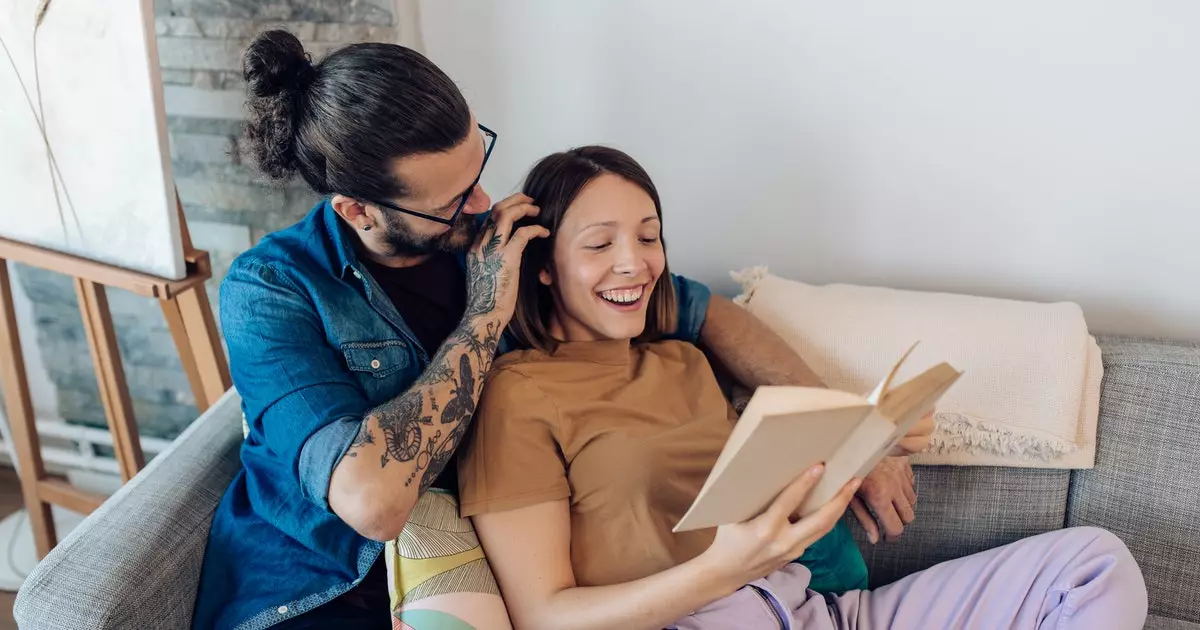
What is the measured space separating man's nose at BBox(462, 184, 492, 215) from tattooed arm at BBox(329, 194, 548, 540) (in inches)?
1.5

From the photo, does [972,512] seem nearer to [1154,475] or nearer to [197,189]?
[1154,475]

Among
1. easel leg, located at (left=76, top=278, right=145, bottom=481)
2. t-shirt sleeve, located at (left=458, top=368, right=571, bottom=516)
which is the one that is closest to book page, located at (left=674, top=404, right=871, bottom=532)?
t-shirt sleeve, located at (left=458, top=368, right=571, bottom=516)

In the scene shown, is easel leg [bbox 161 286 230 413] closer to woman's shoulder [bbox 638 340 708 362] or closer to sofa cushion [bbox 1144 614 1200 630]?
woman's shoulder [bbox 638 340 708 362]

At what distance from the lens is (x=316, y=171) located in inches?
51.4

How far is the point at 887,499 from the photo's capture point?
1495 millimetres

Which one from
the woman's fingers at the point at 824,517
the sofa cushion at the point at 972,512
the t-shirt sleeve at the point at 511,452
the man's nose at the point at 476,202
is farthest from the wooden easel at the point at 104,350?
the sofa cushion at the point at 972,512

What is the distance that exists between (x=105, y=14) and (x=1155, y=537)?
77.8 inches

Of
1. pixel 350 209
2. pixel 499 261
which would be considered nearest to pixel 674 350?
pixel 499 261

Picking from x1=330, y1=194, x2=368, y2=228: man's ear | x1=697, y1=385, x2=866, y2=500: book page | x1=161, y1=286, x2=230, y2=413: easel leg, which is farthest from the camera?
x1=161, y1=286, x2=230, y2=413: easel leg

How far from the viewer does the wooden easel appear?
1.67 m

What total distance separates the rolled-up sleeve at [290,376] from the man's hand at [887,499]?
83 centimetres

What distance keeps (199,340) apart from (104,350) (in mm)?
213

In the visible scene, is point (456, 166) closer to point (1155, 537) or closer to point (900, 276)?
point (900, 276)

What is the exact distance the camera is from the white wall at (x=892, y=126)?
5.28 ft
